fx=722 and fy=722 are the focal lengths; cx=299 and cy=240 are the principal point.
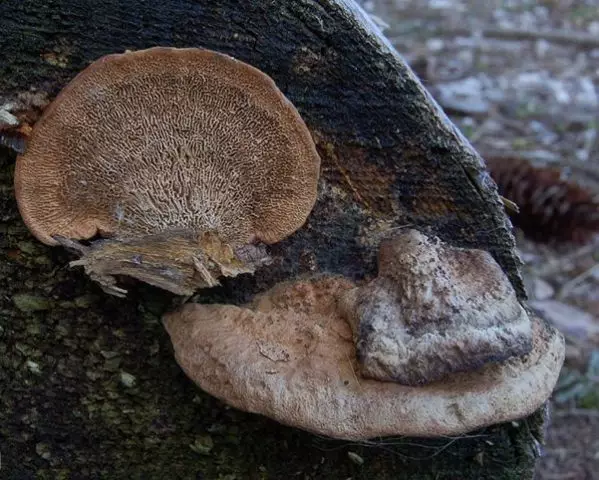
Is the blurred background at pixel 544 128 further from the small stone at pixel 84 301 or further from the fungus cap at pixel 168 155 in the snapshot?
the small stone at pixel 84 301

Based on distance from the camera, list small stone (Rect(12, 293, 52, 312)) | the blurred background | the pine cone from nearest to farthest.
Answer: small stone (Rect(12, 293, 52, 312)) < the blurred background < the pine cone

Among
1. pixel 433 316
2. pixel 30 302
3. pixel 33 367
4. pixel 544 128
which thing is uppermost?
pixel 433 316

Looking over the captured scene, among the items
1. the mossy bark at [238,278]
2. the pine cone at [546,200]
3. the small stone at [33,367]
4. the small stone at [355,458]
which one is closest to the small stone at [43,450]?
the mossy bark at [238,278]

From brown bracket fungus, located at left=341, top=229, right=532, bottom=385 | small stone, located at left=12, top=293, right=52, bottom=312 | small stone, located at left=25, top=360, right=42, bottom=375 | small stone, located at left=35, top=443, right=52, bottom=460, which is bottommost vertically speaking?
small stone, located at left=35, top=443, right=52, bottom=460

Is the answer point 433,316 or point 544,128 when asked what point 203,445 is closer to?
point 433,316

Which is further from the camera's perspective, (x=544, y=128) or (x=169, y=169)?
(x=544, y=128)

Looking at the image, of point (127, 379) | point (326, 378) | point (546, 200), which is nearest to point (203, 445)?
point (127, 379)

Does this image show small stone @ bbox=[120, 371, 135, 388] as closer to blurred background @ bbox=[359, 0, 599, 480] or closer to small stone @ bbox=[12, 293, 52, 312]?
small stone @ bbox=[12, 293, 52, 312]

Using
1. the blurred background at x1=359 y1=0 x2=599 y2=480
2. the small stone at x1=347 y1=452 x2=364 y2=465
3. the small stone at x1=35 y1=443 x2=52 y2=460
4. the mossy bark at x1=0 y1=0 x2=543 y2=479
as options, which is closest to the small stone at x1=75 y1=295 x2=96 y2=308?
the mossy bark at x1=0 y1=0 x2=543 y2=479
